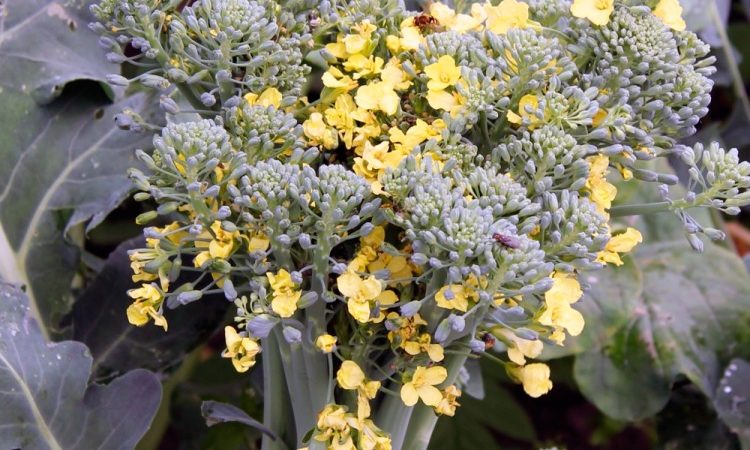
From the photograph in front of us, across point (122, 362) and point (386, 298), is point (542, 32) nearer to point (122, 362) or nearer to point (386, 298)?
point (386, 298)

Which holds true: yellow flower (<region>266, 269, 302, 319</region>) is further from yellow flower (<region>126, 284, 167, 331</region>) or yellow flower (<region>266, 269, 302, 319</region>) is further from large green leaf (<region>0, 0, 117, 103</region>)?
large green leaf (<region>0, 0, 117, 103</region>)

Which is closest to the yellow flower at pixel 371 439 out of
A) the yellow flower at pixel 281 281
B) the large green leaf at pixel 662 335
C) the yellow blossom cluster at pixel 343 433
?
the yellow blossom cluster at pixel 343 433

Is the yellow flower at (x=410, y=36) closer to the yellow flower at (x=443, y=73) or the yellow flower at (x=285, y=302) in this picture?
the yellow flower at (x=443, y=73)

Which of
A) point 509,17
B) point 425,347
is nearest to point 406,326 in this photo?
point 425,347

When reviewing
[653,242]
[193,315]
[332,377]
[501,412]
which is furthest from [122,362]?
[653,242]

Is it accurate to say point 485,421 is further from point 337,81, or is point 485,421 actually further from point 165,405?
point 337,81

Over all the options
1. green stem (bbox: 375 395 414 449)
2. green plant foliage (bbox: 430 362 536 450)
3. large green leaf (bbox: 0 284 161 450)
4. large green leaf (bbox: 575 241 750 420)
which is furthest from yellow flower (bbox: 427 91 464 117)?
green plant foliage (bbox: 430 362 536 450)
